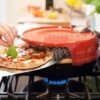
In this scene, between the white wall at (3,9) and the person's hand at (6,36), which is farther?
the white wall at (3,9)

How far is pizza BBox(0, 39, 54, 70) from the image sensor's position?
0.49m

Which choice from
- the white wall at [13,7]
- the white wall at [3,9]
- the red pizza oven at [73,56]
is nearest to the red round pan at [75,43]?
the red pizza oven at [73,56]

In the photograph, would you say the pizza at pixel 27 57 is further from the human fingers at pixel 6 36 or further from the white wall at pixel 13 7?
the white wall at pixel 13 7

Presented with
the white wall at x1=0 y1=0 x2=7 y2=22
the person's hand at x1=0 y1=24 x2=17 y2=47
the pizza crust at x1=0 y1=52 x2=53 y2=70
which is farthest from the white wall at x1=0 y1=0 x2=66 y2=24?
the pizza crust at x1=0 y1=52 x2=53 y2=70

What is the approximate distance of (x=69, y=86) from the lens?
629 mm

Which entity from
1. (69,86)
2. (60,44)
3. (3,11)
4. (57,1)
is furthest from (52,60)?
(3,11)

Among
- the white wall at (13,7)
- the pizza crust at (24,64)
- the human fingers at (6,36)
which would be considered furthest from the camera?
the white wall at (13,7)

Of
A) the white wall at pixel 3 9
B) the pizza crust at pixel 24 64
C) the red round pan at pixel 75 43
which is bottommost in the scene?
the pizza crust at pixel 24 64

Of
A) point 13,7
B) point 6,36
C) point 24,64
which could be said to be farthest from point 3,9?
point 24,64

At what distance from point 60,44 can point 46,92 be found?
14 centimetres

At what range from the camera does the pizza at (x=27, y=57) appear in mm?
490

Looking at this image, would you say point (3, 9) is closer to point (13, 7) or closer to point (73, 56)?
point (13, 7)

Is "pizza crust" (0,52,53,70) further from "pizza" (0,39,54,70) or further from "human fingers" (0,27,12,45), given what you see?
"human fingers" (0,27,12,45)

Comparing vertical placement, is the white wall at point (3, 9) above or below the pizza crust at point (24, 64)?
above
